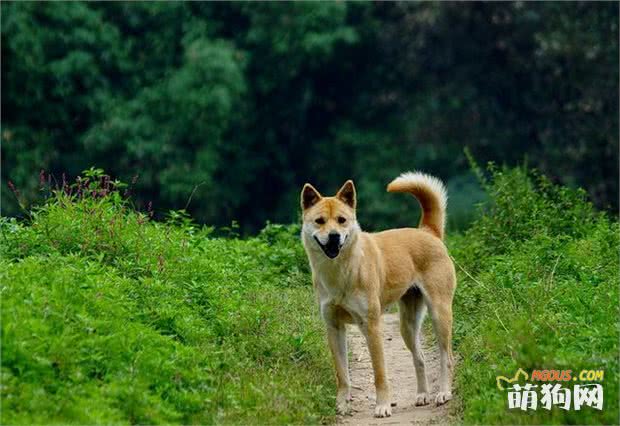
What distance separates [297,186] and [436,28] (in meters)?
5.57

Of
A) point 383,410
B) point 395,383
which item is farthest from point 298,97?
point 383,410

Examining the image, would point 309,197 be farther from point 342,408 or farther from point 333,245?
point 342,408

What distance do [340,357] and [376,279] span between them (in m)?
0.68

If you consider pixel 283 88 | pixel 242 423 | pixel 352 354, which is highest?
pixel 283 88

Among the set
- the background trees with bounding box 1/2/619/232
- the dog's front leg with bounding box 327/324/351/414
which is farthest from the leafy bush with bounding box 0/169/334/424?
the background trees with bounding box 1/2/619/232

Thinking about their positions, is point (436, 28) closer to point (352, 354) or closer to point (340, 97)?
point (340, 97)

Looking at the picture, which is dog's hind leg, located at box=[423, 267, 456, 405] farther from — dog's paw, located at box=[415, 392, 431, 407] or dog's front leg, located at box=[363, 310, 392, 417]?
dog's front leg, located at box=[363, 310, 392, 417]

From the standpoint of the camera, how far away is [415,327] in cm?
902

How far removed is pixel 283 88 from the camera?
2819 centimetres

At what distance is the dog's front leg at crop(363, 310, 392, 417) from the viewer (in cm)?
831

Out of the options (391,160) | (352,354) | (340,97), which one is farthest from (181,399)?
(340,97)

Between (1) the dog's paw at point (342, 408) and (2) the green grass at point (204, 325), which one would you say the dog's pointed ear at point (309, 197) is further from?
(1) the dog's paw at point (342, 408)

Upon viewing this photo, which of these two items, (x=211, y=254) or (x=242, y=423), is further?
(x=211, y=254)

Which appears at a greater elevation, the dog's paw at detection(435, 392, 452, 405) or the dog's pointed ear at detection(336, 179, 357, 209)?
the dog's pointed ear at detection(336, 179, 357, 209)
